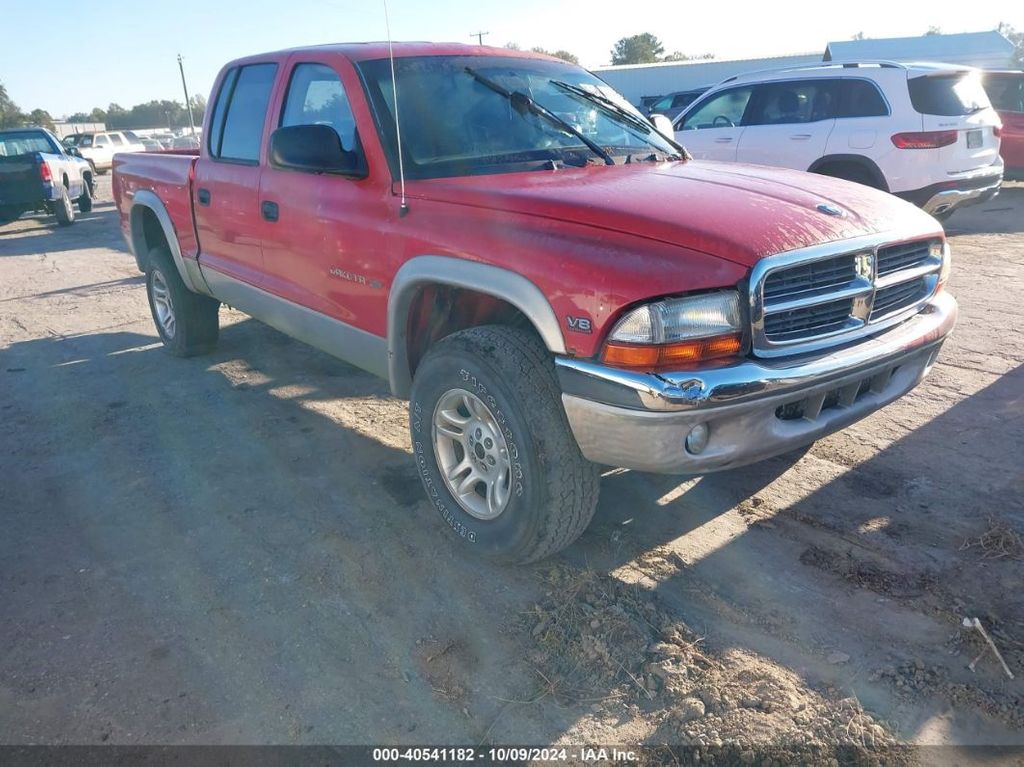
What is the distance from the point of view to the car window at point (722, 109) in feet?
32.6

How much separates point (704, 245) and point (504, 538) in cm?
134

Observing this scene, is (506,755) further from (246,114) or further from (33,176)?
(33,176)

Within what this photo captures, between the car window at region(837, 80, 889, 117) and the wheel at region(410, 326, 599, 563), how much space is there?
24.3ft

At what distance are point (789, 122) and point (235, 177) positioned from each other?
7.04 m

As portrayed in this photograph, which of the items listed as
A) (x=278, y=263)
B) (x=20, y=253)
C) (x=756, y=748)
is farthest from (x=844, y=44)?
(x=756, y=748)

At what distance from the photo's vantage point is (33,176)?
14000 millimetres

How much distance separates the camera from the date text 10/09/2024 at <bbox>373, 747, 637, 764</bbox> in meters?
2.26

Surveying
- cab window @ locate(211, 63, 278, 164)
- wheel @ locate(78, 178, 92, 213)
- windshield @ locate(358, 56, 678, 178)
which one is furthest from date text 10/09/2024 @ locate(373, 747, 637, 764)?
wheel @ locate(78, 178, 92, 213)

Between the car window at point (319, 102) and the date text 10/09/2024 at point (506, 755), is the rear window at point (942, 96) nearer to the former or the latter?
the car window at point (319, 102)

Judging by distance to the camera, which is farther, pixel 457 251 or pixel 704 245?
pixel 457 251

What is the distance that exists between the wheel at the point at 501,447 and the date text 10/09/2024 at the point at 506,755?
83 cm

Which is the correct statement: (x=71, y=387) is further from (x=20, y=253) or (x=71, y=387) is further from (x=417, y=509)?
(x=20, y=253)

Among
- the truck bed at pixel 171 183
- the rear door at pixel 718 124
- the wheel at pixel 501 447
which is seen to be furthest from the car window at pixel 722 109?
the wheel at pixel 501 447

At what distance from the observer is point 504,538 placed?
3.09m
